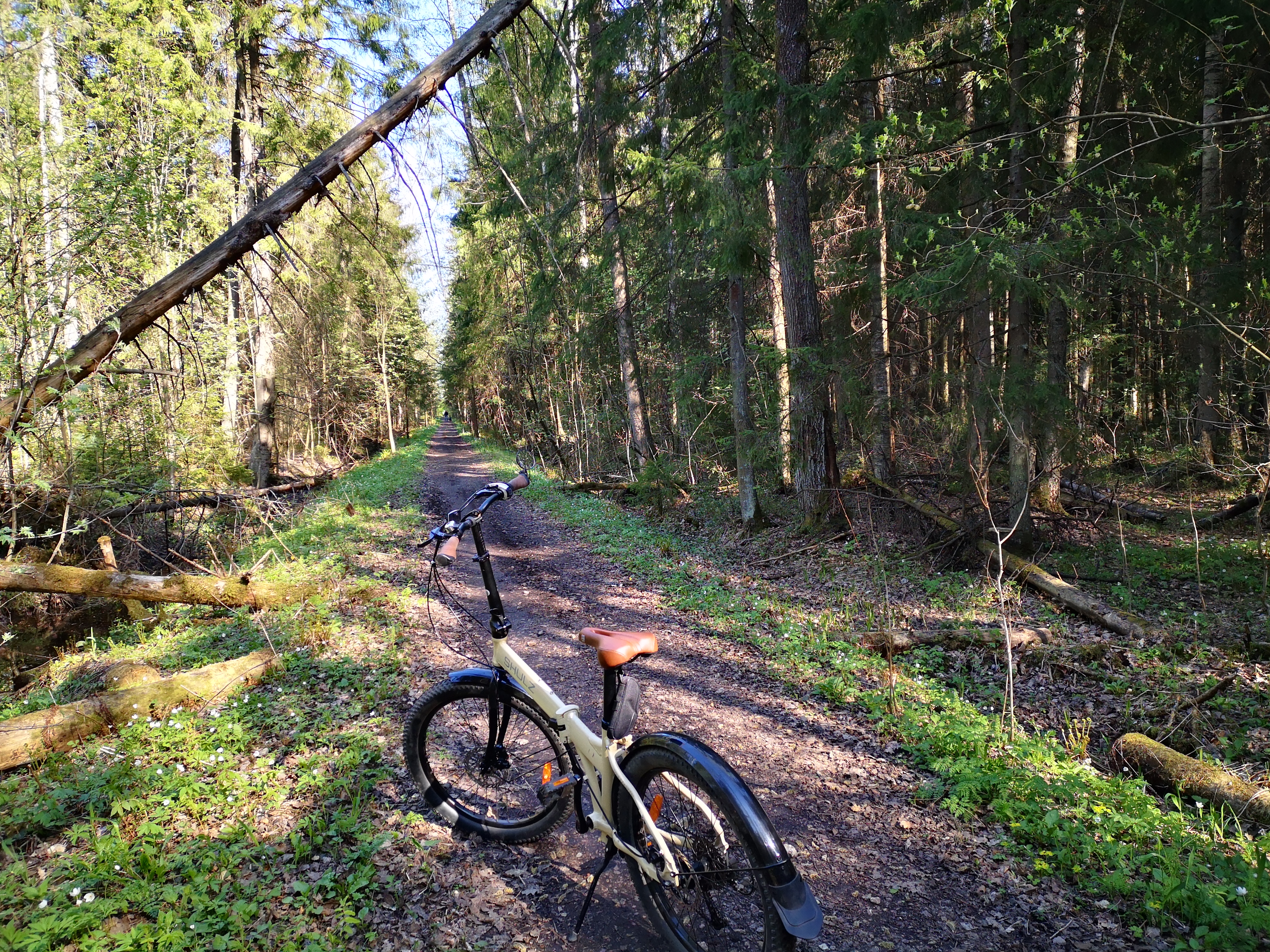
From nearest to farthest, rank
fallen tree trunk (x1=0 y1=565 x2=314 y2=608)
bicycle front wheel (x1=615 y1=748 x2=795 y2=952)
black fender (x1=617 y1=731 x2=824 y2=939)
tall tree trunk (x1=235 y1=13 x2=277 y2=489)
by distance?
black fender (x1=617 y1=731 x2=824 y2=939) → bicycle front wheel (x1=615 y1=748 x2=795 y2=952) → fallen tree trunk (x1=0 y1=565 x2=314 y2=608) → tall tree trunk (x1=235 y1=13 x2=277 y2=489)

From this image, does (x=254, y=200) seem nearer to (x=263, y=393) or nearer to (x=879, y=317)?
(x=263, y=393)

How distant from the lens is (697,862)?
2.40 m

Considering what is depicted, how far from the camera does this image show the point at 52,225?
6734 millimetres

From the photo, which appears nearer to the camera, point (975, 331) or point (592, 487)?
point (975, 331)

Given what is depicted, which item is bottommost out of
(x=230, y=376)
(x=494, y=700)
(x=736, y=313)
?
(x=494, y=700)

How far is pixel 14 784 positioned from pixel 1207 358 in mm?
16663

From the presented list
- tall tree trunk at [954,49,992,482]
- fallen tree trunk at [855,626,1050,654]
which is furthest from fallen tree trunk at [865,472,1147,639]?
tall tree trunk at [954,49,992,482]

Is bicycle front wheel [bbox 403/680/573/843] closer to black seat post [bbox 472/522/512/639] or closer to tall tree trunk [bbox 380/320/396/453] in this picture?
black seat post [bbox 472/522/512/639]

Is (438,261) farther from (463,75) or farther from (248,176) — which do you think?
(248,176)

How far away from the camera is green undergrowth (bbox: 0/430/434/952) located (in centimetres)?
260

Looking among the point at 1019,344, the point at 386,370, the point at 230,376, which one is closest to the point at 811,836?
the point at 1019,344

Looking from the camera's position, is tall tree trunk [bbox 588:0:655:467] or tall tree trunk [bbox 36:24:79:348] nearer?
tall tree trunk [bbox 36:24:79:348]

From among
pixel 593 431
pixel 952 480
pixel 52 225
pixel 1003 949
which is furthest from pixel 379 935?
pixel 593 431

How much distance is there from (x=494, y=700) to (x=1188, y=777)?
13.2ft
